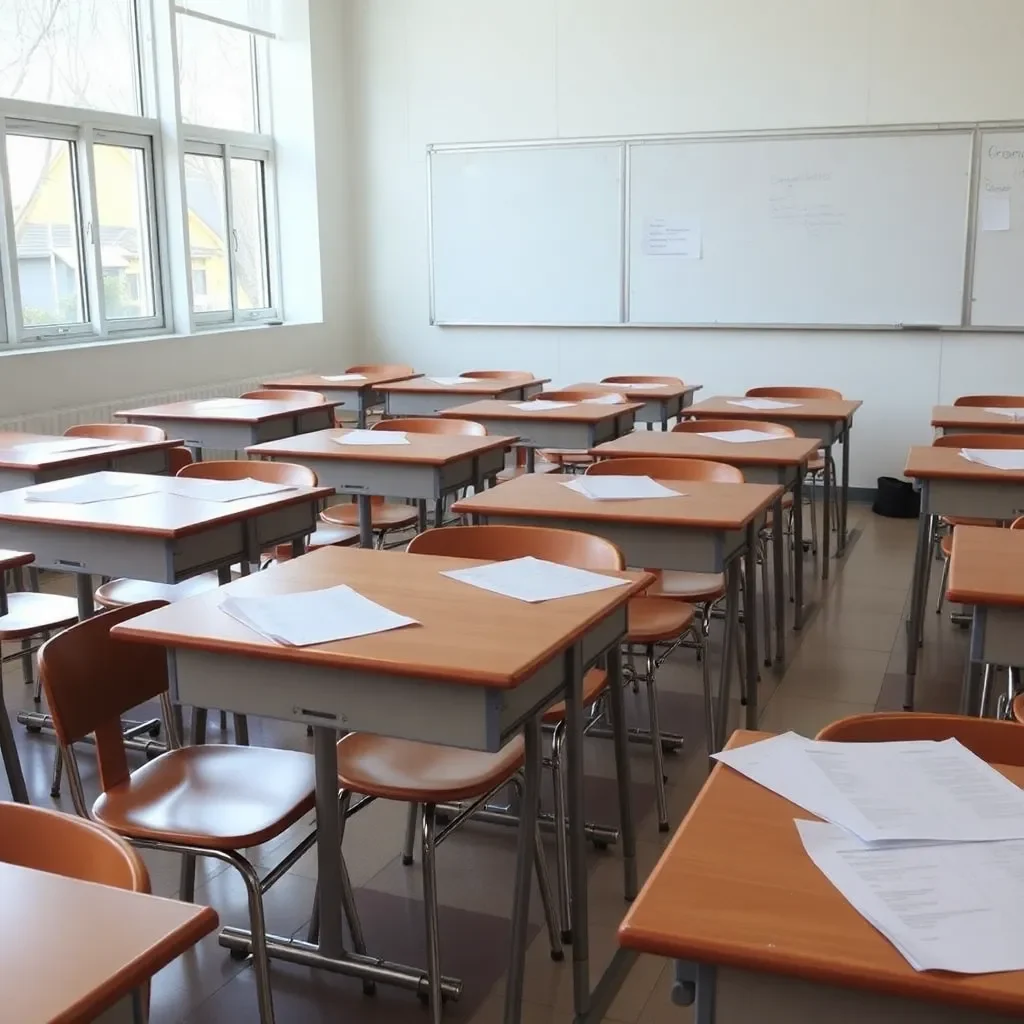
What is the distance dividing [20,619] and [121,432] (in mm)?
1346

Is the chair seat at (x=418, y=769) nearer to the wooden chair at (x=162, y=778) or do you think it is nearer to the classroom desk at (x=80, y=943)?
the wooden chair at (x=162, y=778)

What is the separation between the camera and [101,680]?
2.20 m

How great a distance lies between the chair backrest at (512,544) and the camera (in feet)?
8.79

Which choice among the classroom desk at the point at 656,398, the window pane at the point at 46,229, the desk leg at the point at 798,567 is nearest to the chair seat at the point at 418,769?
the desk leg at the point at 798,567

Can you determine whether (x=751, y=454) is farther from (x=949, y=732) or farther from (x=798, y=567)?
(x=949, y=732)

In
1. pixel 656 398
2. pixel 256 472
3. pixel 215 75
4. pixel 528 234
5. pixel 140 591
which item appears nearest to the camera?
pixel 140 591

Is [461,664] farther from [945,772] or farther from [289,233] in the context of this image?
[289,233]

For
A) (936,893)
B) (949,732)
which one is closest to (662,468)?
(949,732)

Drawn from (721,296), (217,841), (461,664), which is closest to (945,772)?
(461,664)

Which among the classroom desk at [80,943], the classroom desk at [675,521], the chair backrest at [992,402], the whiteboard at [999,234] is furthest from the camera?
the whiteboard at [999,234]

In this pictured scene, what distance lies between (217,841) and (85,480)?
1938mm

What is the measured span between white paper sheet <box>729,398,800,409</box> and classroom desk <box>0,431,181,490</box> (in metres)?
2.47

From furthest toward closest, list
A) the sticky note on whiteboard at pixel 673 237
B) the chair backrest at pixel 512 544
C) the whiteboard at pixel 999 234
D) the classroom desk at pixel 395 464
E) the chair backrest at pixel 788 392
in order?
the sticky note on whiteboard at pixel 673 237
the whiteboard at pixel 999 234
the chair backrest at pixel 788 392
the classroom desk at pixel 395 464
the chair backrest at pixel 512 544

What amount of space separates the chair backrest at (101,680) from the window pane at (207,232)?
5303mm
